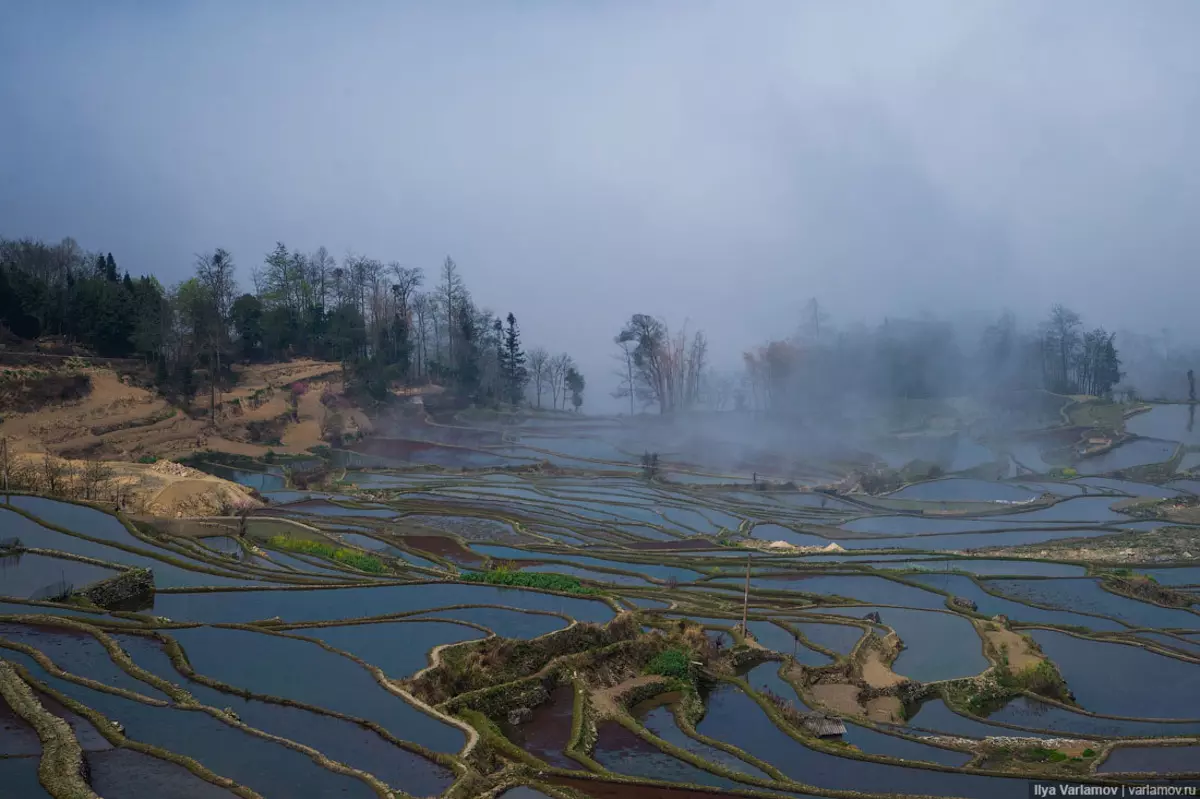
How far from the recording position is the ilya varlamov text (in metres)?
13.1

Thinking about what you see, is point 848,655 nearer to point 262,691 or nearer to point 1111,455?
point 262,691

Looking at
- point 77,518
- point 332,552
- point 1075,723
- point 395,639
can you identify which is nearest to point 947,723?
point 1075,723

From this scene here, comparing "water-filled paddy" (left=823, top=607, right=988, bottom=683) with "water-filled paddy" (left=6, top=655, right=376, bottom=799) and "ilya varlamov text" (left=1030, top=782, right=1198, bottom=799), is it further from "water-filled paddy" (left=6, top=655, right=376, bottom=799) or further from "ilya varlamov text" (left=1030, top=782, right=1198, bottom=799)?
"water-filled paddy" (left=6, top=655, right=376, bottom=799)

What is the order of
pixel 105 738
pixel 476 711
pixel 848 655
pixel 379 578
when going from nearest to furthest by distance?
pixel 105 738, pixel 476 711, pixel 848 655, pixel 379 578

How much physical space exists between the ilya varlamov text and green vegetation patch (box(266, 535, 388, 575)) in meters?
19.1

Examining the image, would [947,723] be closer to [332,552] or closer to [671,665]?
[671,665]

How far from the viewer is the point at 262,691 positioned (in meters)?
14.7

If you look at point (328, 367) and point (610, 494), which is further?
point (328, 367)

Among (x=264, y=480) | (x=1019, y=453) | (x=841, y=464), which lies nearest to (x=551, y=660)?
(x=264, y=480)

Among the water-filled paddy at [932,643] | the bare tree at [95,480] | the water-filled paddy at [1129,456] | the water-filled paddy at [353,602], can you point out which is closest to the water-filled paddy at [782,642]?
the water-filled paddy at [932,643]

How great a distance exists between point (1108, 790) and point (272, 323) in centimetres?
6554

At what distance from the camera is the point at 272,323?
220 feet

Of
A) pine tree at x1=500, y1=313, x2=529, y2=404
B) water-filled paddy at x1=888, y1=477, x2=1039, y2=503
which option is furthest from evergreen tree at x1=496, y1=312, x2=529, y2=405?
water-filled paddy at x1=888, y1=477, x2=1039, y2=503

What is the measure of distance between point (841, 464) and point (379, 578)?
41912 millimetres
